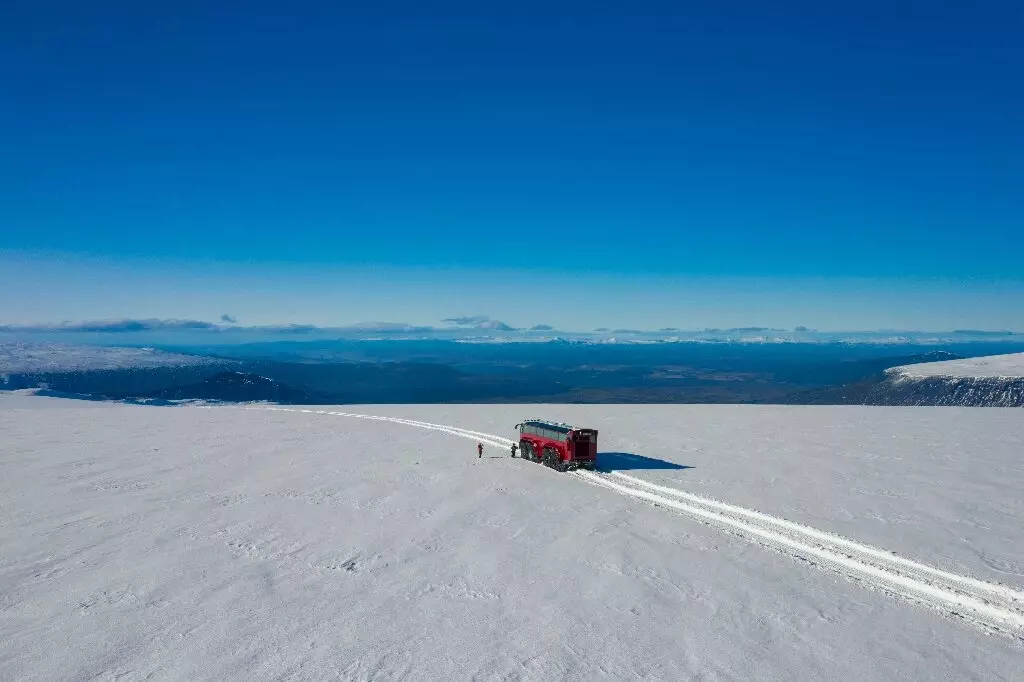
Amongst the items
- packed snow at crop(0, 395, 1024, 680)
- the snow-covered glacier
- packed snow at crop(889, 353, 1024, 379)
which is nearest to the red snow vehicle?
packed snow at crop(0, 395, 1024, 680)

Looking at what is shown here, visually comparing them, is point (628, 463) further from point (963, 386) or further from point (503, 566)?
point (963, 386)

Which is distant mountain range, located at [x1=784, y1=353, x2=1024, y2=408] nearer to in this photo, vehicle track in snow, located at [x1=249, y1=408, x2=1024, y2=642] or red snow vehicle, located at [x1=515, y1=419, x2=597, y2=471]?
red snow vehicle, located at [x1=515, y1=419, x2=597, y2=471]

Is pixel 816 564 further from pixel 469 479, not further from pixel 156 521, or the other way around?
pixel 156 521

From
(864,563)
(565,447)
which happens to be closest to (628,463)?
(565,447)

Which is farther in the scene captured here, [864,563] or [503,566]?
[864,563]

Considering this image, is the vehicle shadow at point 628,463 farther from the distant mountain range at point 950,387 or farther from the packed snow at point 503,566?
the distant mountain range at point 950,387

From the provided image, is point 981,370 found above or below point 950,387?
above

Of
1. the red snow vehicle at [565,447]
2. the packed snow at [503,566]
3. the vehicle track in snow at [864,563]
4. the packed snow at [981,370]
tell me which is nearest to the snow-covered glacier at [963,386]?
the packed snow at [981,370]

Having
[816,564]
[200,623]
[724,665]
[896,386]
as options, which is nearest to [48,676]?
[200,623]

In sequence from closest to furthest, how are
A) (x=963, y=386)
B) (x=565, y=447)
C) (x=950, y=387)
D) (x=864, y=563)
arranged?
1. (x=864, y=563)
2. (x=565, y=447)
3. (x=963, y=386)
4. (x=950, y=387)
